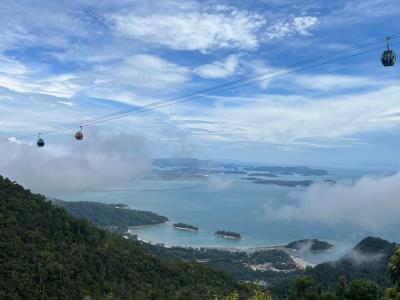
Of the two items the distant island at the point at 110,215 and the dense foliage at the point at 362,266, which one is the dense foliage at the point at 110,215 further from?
the dense foliage at the point at 362,266

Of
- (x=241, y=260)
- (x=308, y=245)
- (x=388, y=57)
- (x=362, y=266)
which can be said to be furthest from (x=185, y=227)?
(x=388, y=57)

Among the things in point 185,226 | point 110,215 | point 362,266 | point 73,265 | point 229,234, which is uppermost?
point 73,265

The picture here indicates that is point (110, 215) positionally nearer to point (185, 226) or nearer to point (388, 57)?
point (185, 226)

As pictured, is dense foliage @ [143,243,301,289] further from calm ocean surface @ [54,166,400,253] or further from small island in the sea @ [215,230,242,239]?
small island in the sea @ [215,230,242,239]

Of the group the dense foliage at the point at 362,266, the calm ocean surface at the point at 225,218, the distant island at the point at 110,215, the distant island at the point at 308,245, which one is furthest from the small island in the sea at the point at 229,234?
the dense foliage at the point at 362,266

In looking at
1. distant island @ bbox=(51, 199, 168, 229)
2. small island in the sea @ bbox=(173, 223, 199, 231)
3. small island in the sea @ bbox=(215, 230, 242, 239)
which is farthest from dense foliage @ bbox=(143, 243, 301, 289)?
distant island @ bbox=(51, 199, 168, 229)

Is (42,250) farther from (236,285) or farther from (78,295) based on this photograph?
(236,285)
